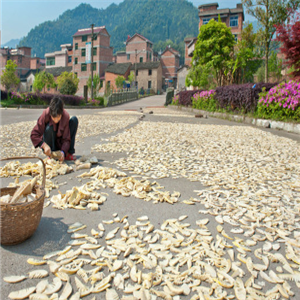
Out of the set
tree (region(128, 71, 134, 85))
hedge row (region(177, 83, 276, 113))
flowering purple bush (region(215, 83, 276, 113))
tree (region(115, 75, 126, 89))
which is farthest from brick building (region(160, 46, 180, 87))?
flowering purple bush (region(215, 83, 276, 113))

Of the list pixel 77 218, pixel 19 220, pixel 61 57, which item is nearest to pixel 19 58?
pixel 61 57

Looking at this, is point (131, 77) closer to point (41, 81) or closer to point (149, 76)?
point (149, 76)

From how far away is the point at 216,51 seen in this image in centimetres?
1977

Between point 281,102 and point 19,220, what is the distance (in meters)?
9.13

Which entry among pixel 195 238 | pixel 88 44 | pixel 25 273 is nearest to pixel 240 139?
pixel 195 238

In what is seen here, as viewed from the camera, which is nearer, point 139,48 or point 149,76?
point 149,76

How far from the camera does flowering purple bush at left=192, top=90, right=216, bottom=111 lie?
49.6 feet

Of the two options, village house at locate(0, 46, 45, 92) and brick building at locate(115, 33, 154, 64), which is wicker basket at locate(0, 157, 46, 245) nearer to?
brick building at locate(115, 33, 154, 64)

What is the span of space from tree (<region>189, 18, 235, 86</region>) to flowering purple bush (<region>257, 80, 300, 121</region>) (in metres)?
8.59

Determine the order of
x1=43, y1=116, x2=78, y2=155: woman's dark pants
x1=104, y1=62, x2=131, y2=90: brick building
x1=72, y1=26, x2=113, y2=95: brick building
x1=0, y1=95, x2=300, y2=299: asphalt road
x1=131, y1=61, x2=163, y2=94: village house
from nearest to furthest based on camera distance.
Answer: x1=0, y1=95, x2=300, y2=299: asphalt road, x1=43, y1=116, x2=78, y2=155: woman's dark pants, x1=104, y1=62, x2=131, y2=90: brick building, x1=131, y1=61, x2=163, y2=94: village house, x1=72, y1=26, x2=113, y2=95: brick building

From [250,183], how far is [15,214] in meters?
2.71

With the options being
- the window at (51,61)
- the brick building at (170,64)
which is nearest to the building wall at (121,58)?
the brick building at (170,64)

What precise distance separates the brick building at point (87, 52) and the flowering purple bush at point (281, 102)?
1856 inches

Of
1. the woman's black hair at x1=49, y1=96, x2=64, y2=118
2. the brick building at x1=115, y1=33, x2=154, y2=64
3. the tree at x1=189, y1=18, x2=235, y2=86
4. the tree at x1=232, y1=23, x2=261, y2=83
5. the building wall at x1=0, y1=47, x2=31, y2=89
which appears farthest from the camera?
the building wall at x1=0, y1=47, x2=31, y2=89
